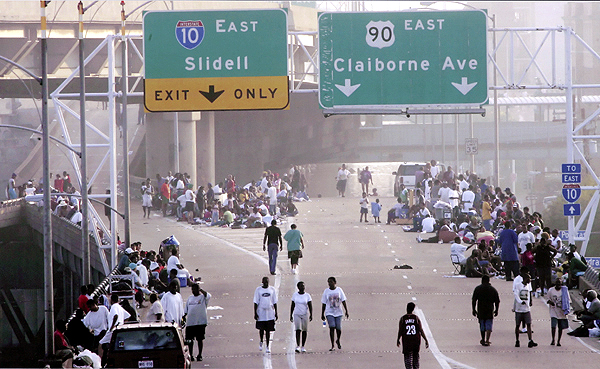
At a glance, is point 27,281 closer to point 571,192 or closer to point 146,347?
point 571,192

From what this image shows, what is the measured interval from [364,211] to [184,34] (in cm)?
1828

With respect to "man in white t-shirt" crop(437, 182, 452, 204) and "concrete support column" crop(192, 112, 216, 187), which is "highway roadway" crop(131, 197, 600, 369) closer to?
"man in white t-shirt" crop(437, 182, 452, 204)

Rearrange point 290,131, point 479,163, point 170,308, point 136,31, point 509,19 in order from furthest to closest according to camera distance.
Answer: point 509,19
point 479,163
point 290,131
point 136,31
point 170,308

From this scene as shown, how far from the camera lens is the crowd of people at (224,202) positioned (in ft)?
133

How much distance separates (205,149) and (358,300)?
3267 centimetres

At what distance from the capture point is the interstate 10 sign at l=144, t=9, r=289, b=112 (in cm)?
2364

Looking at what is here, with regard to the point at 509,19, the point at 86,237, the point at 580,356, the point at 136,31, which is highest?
the point at 509,19

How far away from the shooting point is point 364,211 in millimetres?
40469

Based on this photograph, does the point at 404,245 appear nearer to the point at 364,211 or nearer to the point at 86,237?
the point at 364,211

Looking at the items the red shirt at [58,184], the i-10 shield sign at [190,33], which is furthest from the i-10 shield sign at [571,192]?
the red shirt at [58,184]

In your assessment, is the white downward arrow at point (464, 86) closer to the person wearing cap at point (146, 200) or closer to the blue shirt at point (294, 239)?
the blue shirt at point (294, 239)

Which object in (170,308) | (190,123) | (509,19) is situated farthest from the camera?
(509,19)

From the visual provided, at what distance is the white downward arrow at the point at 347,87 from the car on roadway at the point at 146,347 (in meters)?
11.2

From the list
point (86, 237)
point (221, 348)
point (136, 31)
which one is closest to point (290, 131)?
point (136, 31)
